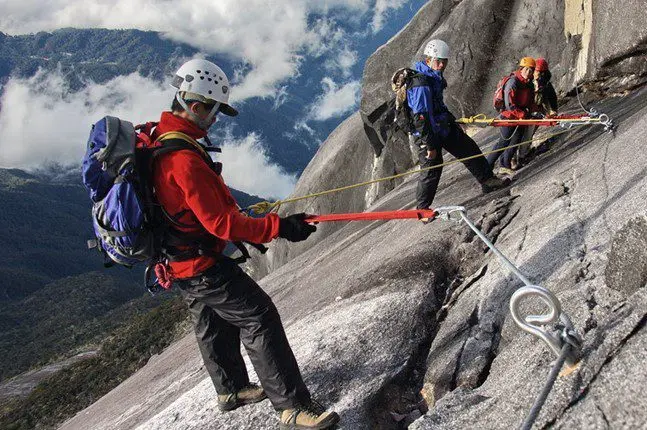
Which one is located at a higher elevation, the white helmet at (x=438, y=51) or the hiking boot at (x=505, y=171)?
the white helmet at (x=438, y=51)

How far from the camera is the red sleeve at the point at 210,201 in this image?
4738 millimetres

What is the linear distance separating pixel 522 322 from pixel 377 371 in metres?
2.48

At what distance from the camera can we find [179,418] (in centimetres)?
665

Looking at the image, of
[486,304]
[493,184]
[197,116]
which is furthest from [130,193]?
[493,184]

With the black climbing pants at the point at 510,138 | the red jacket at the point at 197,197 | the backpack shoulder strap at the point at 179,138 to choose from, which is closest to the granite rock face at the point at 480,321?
the black climbing pants at the point at 510,138

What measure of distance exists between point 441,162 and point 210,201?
6064 mm

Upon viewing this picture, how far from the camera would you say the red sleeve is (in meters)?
4.74

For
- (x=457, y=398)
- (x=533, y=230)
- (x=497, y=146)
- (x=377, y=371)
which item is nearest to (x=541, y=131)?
(x=497, y=146)

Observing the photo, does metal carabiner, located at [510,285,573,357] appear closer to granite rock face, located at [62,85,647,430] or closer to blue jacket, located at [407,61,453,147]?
granite rock face, located at [62,85,647,430]

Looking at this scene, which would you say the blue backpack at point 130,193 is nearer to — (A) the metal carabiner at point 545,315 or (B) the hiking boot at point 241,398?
(B) the hiking boot at point 241,398

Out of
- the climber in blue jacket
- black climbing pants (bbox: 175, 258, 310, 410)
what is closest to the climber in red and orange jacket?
the climber in blue jacket

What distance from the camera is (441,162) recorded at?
991cm

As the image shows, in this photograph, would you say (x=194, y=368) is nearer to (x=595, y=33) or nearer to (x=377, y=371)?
(x=377, y=371)

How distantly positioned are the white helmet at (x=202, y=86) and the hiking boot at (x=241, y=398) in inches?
116
